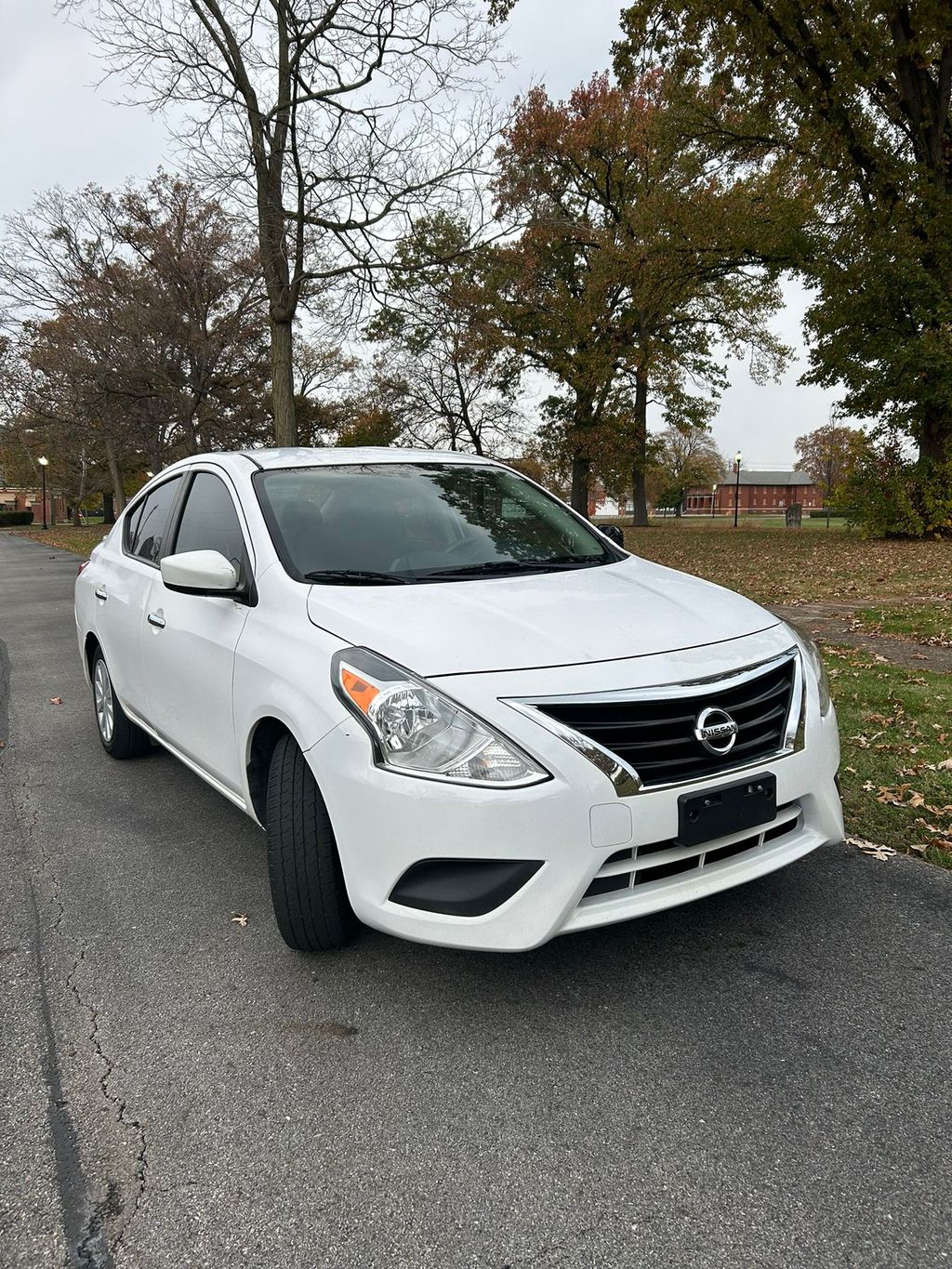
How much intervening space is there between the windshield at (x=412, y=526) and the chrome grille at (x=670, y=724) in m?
1.06

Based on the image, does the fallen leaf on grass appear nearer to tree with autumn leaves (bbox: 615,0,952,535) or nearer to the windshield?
the windshield

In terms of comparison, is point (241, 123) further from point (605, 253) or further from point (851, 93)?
point (851, 93)

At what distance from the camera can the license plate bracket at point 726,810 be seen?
2387 mm

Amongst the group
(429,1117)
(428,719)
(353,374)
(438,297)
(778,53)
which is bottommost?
(429,1117)

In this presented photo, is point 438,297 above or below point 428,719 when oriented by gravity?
above

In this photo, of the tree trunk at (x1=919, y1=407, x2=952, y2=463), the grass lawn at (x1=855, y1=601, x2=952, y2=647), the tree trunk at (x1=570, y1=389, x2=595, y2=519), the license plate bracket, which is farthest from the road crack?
the tree trunk at (x1=570, y1=389, x2=595, y2=519)

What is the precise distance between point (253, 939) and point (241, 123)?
16330 mm

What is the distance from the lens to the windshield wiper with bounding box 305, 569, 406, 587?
122 inches

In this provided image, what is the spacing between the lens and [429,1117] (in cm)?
213

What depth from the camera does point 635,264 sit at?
21688 mm

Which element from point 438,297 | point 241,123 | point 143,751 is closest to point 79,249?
point 241,123

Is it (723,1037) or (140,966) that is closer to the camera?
(723,1037)

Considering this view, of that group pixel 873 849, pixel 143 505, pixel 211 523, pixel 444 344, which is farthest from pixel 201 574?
pixel 444 344

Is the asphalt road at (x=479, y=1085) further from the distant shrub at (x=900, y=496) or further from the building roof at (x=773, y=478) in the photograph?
the building roof at (x=773, y=478)
